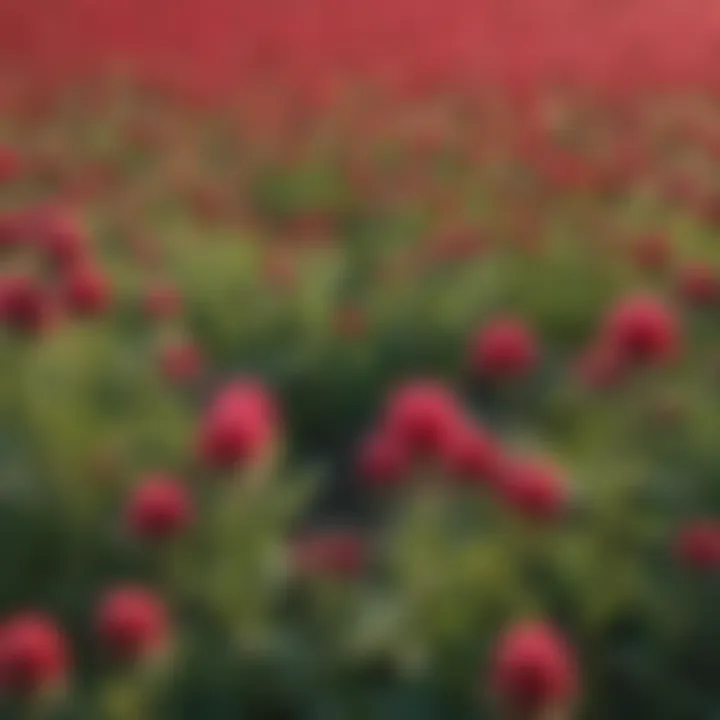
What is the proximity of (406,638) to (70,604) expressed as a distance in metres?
0.23

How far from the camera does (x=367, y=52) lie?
10.8 ft

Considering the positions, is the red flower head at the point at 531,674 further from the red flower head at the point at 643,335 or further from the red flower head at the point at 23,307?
the red flower head at the point at 23,307

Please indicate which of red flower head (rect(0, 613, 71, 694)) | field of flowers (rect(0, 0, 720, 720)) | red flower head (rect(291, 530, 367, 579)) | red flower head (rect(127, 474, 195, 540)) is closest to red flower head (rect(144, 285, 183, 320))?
field of flowers (rect(0, 0, 720, 720))

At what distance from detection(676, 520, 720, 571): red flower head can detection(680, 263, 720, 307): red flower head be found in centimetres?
43

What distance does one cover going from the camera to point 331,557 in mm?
1345

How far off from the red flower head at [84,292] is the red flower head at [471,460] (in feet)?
1.21

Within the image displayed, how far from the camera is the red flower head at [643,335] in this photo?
4.47 feet

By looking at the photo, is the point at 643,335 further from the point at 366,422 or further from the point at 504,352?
the point at 366,422

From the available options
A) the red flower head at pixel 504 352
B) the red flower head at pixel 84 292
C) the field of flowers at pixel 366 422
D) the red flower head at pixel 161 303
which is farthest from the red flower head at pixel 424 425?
the red flower head at pixel 161 303

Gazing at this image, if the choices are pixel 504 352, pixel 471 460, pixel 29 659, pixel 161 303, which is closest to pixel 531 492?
pixel 471 460

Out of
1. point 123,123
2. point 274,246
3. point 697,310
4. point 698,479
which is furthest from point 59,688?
point 123,123

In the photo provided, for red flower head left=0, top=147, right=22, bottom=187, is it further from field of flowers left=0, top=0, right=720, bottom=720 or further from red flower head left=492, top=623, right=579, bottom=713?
red flower head left=492, top=623, right=579, bottom=713

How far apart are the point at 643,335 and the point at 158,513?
1.07ft

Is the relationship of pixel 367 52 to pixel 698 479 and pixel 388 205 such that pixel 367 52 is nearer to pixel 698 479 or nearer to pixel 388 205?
pixel 388 205
